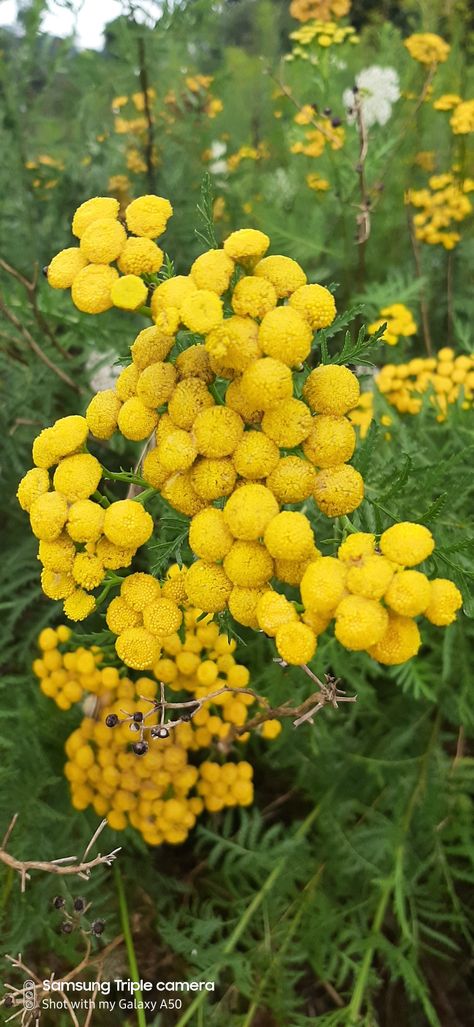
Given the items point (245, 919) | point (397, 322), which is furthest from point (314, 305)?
point (245, 919)

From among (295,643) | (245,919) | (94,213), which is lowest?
(245,919)

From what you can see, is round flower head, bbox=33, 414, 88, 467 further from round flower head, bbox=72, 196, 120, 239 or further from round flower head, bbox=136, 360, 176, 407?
round flower head, bbox=72, 196, 120, 239

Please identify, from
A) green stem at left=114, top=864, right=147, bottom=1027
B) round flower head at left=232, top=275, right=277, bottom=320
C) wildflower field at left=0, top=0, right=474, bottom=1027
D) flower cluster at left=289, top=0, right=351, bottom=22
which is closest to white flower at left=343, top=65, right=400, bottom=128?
wildflower field at left=0, top=0, right=474, bottom=1027

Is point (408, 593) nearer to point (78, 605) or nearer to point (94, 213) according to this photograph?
point (78, 605)

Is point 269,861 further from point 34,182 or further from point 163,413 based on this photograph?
point 34,182

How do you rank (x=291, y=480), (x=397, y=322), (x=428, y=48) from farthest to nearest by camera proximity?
(x=428, y=48)
(x=397, y=322)
(x=291, y=480)

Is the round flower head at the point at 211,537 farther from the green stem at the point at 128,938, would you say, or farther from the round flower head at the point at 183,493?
the green stem at the point at 128,938
